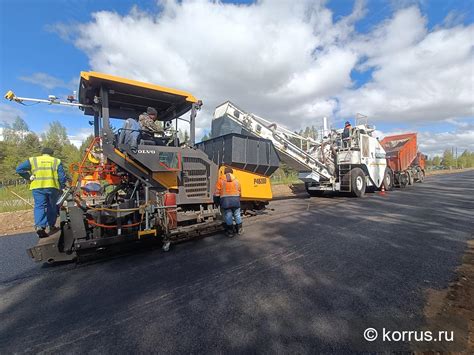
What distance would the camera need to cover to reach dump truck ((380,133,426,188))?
14.8 m

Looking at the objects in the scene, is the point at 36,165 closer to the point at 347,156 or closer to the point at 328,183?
A: the point at 328,183

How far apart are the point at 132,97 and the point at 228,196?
2.47m

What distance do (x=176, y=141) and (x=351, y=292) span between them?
11.8ft

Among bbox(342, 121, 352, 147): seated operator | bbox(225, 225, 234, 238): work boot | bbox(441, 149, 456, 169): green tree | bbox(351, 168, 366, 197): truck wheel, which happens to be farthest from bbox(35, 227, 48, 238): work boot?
bbox(441, 149, 456, 169): green tree

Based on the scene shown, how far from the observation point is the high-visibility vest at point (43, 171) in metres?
4.42

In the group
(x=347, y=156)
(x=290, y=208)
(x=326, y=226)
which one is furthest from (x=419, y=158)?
(x=326, y=226)

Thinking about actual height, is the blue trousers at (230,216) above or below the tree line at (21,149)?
below

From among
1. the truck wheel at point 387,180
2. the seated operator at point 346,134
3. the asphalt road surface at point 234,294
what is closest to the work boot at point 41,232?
the asphalt road surface at point 234,294

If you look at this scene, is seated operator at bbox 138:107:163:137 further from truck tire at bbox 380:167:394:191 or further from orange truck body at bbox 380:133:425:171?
orange truck body at bbox 380:133:425:171

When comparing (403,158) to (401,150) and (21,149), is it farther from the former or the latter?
(21,149)

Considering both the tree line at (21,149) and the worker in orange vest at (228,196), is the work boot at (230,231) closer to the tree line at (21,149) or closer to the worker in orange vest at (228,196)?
the worker in orange vest at (228,196)

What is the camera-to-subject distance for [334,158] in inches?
426

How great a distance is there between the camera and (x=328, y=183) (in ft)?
34.3

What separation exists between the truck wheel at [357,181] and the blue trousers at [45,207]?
32.4 feet
